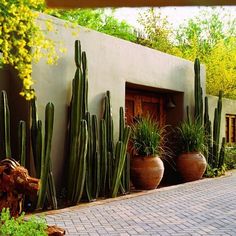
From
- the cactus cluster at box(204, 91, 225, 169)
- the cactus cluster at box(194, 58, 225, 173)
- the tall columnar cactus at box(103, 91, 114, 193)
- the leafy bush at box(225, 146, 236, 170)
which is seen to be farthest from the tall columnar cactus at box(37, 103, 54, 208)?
the leafy bush at box(225, 146, 236, 170)

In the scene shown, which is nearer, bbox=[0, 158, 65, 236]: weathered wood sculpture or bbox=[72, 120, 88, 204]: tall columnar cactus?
bbox=[0, 158, 65, 236]: weathered wood sculpture

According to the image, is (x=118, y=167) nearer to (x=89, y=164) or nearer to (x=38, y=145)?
(x=89, y=164)

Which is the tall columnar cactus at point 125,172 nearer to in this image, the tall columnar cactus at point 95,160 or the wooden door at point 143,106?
the tall columnar cactus at point 95,160

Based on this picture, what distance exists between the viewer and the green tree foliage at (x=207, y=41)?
62.1 ft

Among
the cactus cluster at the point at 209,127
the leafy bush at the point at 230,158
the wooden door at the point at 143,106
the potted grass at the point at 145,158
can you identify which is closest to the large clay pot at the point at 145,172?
the potted grass at the point at 145,158

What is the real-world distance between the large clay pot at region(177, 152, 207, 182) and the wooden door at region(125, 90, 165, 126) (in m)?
1.43

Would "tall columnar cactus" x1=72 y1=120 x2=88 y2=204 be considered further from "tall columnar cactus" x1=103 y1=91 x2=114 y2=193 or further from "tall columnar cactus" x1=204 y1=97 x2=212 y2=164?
"tall columnar cactus" x1=204 y1=97 x2=212 y2=164


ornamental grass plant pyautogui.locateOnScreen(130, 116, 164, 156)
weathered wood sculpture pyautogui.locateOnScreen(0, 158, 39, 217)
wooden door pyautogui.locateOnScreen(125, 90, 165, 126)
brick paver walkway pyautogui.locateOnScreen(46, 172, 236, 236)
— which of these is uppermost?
wooden door pyautogui.locateOnScreen(125, 90, 165, 126)

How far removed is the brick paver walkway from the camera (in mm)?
6047

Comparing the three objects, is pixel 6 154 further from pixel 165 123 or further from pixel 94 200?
pixel 165 123

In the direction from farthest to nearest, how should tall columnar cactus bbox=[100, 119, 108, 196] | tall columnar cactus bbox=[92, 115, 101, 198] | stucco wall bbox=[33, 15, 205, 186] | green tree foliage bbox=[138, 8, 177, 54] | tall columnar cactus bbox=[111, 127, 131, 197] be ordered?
1. green tree foliage bbox=[138, 8, 177, 54]
2. tall columnar cactus bbox=[111, 127, 131, 197]
3. tall columnar cactus bbox=[100, 119, 108, 196]
4. tall columnar cactus bbox=[92, 115, 101, 198]
5. stucco wall bbox=[33, 15, 205, 186]

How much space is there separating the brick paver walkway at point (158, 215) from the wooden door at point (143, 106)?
2453mm

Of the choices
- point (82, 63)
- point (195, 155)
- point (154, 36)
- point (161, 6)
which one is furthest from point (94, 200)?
point (154, 36)

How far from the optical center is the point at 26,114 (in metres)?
7.52
